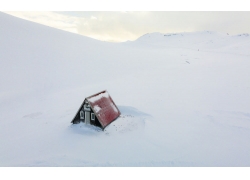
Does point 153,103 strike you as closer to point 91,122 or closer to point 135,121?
point 135,121

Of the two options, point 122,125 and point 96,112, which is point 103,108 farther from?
point 122,125

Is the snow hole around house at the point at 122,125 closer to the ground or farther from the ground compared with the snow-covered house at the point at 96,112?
closer to the ground

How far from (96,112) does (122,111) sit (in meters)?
3.78

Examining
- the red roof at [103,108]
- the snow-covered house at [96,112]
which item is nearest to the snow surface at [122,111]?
the snow-covered house at [96,112]

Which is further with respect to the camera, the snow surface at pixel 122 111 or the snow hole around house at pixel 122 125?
the snow hole around house at pixel 122 125

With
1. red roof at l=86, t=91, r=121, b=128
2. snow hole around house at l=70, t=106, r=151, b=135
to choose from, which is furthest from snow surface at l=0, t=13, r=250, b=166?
red roof at l=86, t=91, r=121, b=128

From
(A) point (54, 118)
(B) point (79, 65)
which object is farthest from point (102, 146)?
(B) point (79, 65)

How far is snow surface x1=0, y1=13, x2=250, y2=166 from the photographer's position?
10781 millimetres

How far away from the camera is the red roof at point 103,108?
1301 centimetres

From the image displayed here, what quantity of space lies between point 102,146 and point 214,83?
59.3 feet

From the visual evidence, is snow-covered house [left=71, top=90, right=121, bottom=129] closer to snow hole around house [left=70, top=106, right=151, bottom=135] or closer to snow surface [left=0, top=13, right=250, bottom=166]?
snow hole around house [left=70, top=106, right=151, bottom=135]

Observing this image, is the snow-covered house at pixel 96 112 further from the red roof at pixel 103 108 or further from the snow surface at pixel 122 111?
the snow surface at pixel 122 111

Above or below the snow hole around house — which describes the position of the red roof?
above

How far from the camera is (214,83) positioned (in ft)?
78.9
